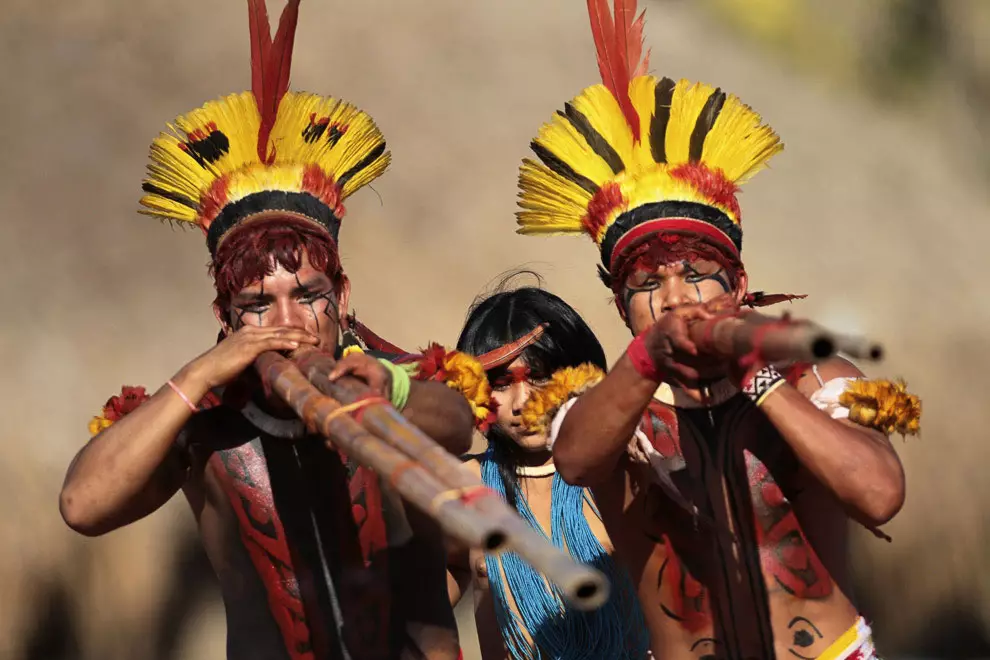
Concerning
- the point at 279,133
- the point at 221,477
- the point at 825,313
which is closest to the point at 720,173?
the point at 279,133

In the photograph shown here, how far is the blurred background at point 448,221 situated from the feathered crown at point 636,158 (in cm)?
316

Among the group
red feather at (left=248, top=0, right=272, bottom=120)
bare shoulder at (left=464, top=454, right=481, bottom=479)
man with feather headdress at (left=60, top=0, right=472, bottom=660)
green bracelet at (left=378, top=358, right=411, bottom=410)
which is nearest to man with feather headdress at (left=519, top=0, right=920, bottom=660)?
green bracelet at (left=378, top=358, right=411, bottom=410)

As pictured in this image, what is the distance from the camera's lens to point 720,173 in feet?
13.9

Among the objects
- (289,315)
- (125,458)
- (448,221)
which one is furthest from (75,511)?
(448,221)

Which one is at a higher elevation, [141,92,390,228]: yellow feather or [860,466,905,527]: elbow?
[141,92,390,228]: yellow feather

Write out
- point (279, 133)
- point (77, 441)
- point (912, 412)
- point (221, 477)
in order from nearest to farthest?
point (912, 412), point (221, 477), point (279, 133), point (77, 441)

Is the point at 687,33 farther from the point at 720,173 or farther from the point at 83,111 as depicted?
the point at 720,173

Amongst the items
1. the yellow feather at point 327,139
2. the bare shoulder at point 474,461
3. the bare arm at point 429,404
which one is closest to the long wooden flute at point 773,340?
the bare arm at point 429,404

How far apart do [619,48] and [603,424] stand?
1319 millimetres

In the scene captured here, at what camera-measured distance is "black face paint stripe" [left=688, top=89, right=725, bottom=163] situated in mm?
4254

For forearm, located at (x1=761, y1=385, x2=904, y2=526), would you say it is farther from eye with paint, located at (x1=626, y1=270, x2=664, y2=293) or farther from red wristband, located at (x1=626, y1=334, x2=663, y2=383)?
eye with paint, located at (x1=626, y1=270, x2=664, y2=293)

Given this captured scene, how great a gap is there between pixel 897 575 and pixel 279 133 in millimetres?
4594

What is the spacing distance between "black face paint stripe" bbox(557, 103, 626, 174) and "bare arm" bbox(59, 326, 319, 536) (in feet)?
3.58

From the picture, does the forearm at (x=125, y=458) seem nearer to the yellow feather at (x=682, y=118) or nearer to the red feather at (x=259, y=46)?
the red feather at (x=259, y=46)
